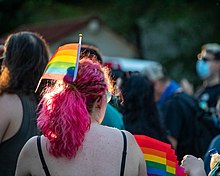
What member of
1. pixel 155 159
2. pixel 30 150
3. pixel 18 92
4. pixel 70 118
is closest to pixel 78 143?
pixel 70 118

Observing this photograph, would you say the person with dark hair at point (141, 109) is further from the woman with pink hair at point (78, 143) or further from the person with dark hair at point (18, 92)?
the woman with pink hair at point (78, 143)

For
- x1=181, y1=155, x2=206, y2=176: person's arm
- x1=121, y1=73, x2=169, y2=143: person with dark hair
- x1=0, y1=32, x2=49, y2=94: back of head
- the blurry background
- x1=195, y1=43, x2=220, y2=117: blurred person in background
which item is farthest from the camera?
the blurry background

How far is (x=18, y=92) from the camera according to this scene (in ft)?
14.3

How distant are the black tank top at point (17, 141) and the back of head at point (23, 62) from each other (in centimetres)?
13

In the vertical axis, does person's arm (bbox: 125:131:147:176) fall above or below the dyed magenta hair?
below

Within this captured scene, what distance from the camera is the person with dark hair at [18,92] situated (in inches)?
165

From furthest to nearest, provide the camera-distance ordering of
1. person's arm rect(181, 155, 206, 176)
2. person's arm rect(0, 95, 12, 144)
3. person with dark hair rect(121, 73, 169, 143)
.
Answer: person with dark hair rect(121, 73, 169, 143), person's arm rect(0, 95, 12, 144), person's arm rect(181, 155, 206, 176)

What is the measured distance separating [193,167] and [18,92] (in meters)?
1.28

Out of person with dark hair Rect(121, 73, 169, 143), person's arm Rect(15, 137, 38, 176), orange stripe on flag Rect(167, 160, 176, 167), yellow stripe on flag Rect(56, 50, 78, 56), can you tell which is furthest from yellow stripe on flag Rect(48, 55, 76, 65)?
person with dark hair Rect(121, 73, 169, 143)

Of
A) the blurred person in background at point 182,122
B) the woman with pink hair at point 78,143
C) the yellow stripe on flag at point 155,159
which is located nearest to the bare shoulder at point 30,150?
the woman with pink hair at point 78,143

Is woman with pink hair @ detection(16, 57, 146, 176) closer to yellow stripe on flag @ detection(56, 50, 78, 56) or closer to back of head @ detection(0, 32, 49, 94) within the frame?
yellow stripe on flag @ detection(56, 50, 78, 56)

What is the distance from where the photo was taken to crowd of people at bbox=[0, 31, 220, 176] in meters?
3.43

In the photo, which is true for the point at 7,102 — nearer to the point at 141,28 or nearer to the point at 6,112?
the point at 6,112

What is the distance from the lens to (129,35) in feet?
107
